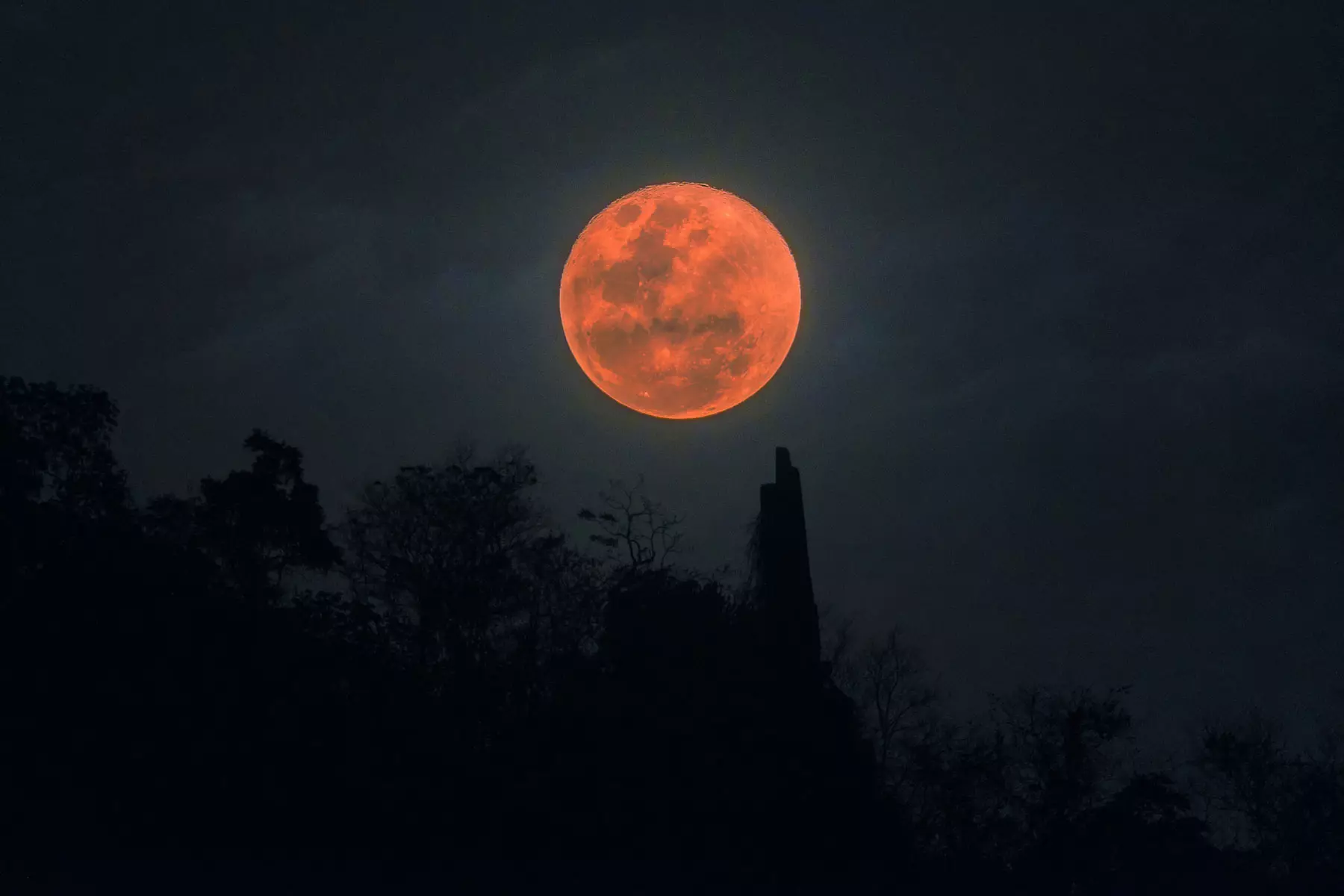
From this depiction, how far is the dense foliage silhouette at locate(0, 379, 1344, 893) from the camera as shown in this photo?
1978 centimetres

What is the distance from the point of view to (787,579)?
99.9ft

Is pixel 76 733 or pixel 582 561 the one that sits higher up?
pixel 582 561

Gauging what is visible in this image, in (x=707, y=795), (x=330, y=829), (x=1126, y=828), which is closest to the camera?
(x=330, y=829)

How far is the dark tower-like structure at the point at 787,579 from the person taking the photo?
89.1 ft

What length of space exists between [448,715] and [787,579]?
35.3 ft

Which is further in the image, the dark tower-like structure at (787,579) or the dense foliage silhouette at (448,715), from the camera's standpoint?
the dark tower-like structure at (787,579)

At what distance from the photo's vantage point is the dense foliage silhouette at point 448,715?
19.8 m

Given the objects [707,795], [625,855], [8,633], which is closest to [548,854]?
[625,855]

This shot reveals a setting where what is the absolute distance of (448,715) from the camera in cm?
2422

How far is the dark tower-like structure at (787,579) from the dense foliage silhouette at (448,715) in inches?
5.4

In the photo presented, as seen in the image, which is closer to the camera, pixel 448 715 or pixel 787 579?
pixel 448 715

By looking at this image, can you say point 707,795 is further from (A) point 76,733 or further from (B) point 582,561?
(A) point 76,733

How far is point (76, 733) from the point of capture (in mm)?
19172

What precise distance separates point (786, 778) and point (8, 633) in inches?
633
